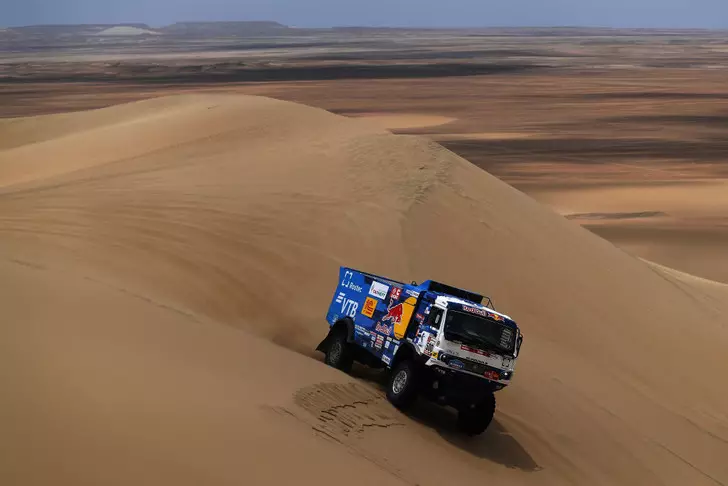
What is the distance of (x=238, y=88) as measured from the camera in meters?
80.1

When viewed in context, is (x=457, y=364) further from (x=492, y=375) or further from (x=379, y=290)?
(x=379, y=290)

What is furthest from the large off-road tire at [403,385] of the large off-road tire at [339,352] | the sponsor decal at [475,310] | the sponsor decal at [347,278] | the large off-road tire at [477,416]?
the sponsor decal at [347,278]

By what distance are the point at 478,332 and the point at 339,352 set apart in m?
2.27

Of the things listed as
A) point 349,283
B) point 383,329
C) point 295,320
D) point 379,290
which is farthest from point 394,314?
point 295,320

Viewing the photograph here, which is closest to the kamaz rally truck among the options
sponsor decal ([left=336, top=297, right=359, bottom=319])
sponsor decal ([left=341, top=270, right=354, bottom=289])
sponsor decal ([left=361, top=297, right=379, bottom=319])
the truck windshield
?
the truck windshield

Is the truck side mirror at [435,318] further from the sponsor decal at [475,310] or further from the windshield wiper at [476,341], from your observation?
the sponsor decal at [475,310]

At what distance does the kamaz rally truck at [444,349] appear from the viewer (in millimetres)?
11055

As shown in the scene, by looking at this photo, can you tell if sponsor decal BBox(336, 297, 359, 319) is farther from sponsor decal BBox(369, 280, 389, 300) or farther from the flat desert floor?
the flat desert floor

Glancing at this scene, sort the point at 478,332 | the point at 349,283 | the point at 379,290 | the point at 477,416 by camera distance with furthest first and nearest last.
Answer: the point at 349,283 < the point at 379,290 < the point at 477,416 < the point at 478,332

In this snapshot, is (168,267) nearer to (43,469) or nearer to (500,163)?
(43,469)

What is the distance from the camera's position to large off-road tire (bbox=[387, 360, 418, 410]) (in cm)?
1117

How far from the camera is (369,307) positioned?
1265 centimetres

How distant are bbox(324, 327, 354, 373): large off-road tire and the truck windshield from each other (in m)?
1.98

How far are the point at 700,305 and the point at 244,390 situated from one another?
48.0ft
